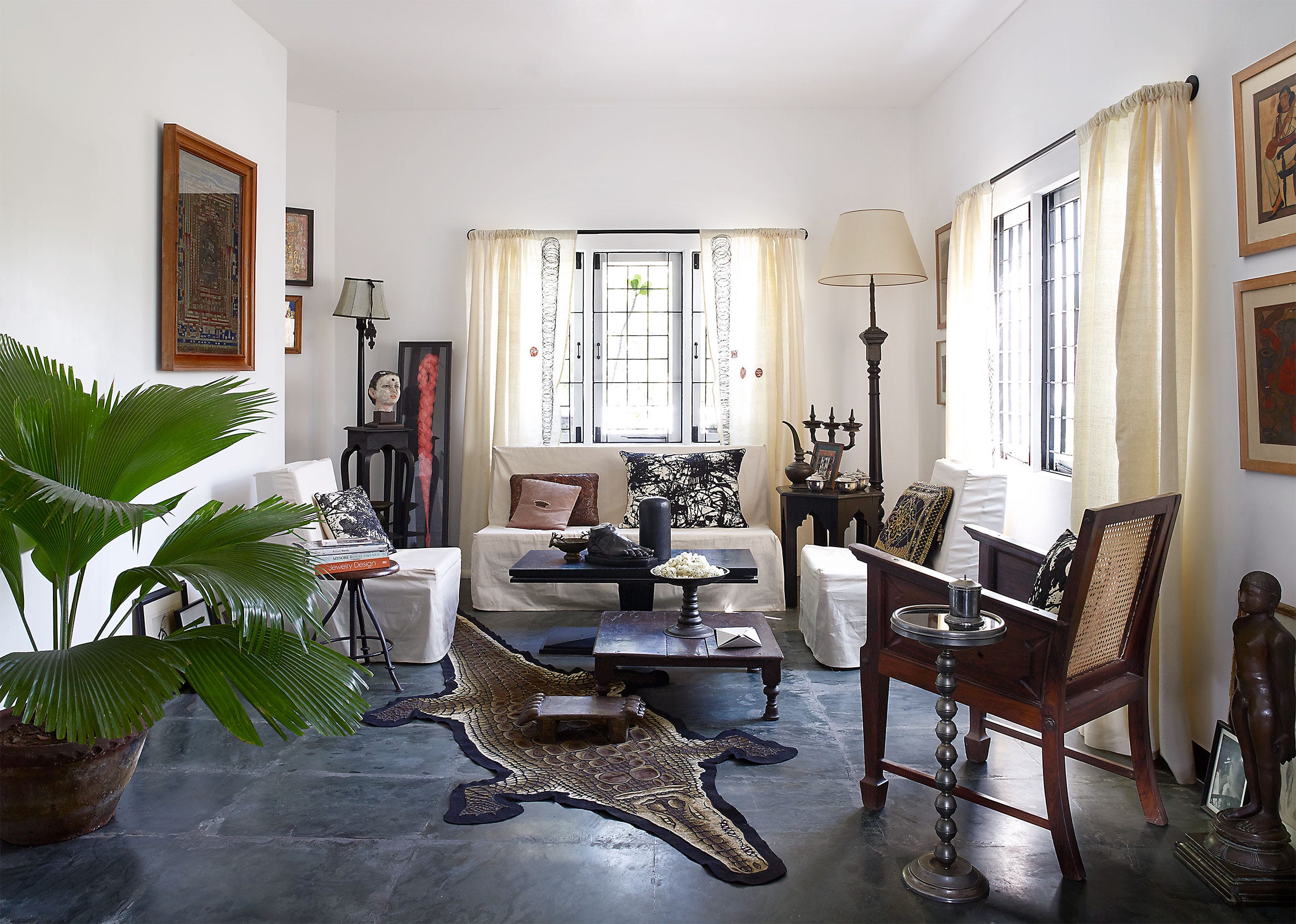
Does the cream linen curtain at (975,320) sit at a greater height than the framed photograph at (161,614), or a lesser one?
greater

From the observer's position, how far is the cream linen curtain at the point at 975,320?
4.86m

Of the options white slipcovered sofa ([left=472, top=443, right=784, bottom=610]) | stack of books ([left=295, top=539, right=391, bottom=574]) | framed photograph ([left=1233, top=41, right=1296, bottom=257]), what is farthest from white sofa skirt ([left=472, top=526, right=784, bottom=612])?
framed photograph ([left=1233, top=41, right=1296, bottom=257])

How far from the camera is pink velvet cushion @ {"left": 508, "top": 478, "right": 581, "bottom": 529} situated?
5629 mm

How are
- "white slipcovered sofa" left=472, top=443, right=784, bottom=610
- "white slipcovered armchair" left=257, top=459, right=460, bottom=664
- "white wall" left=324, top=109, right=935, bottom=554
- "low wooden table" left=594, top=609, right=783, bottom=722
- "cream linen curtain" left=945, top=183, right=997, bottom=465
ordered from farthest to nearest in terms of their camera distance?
"white wall" left=324, top=109, right=935, bottom=554
"white slipcovered sofa" left=472, top=443, right=784, bottom=610
"cream linen curtain" left=945, top=183, right=997, bottom=465
"white slipcovered armchair" left=257, top=459, right=460, bottom=664
"low wooden table" left=594, top=609, right=783, bottom=722

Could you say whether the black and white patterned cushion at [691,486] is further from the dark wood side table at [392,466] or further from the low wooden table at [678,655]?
the low wooden table at [678,655]

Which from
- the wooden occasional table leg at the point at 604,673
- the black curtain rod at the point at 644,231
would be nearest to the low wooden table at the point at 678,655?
the wooden occasional table leg at the point at 604,673

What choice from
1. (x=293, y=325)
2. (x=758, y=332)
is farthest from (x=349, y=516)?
(x=758, y=332)

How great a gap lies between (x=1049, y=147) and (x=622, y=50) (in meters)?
2.39

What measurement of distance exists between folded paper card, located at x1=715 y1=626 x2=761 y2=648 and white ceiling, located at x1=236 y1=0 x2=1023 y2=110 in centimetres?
307

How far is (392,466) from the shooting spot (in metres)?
6.16

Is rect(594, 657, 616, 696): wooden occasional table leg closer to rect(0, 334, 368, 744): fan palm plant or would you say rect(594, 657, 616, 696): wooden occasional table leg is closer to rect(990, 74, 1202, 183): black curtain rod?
rect(0, 334, 368, 744): fan palm plant

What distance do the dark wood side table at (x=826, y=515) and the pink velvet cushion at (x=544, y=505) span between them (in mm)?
1318

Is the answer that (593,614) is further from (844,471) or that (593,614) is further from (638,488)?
(844,471)

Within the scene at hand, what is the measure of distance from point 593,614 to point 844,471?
2125mm
